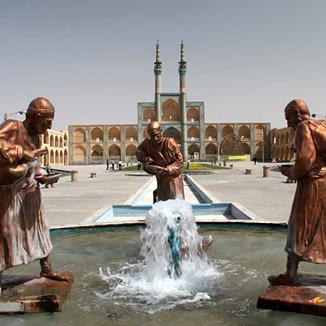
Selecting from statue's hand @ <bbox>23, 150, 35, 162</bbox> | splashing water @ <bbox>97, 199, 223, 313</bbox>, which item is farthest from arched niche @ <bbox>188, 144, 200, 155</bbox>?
statue's hand @ <bbox>23, 150, 35, 162</bbox>

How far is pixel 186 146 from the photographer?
51594 mm

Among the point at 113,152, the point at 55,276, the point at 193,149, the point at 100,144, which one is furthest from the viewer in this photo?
the point at 113,152

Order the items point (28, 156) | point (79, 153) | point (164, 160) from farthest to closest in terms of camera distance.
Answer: point (79, 153), point (164, 160), point (28, 156)

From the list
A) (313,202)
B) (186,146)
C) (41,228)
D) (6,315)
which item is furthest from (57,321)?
(186,146)

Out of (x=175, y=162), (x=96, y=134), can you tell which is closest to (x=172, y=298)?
(x=175, y=162)

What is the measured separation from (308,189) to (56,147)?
53.4m

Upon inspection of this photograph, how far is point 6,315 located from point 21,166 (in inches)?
40.5

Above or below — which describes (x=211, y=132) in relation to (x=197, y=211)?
above

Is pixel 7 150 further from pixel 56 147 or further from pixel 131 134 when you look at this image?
pixel 131 134

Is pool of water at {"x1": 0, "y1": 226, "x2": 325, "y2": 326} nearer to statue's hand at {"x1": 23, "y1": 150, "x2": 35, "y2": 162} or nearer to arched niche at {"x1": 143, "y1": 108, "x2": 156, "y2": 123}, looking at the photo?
statue's hand at {"x1": 23, "y1": 150, "x2": 35, "y2": 162}

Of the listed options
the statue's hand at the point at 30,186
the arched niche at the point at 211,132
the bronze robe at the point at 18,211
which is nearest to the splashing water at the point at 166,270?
the bronze robe at the point at 18,211

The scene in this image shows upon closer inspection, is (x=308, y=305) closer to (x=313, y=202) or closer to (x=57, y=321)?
(x=313, y=202)

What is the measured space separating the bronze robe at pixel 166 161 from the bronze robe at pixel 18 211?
7.31ft

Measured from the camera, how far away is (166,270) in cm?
365
